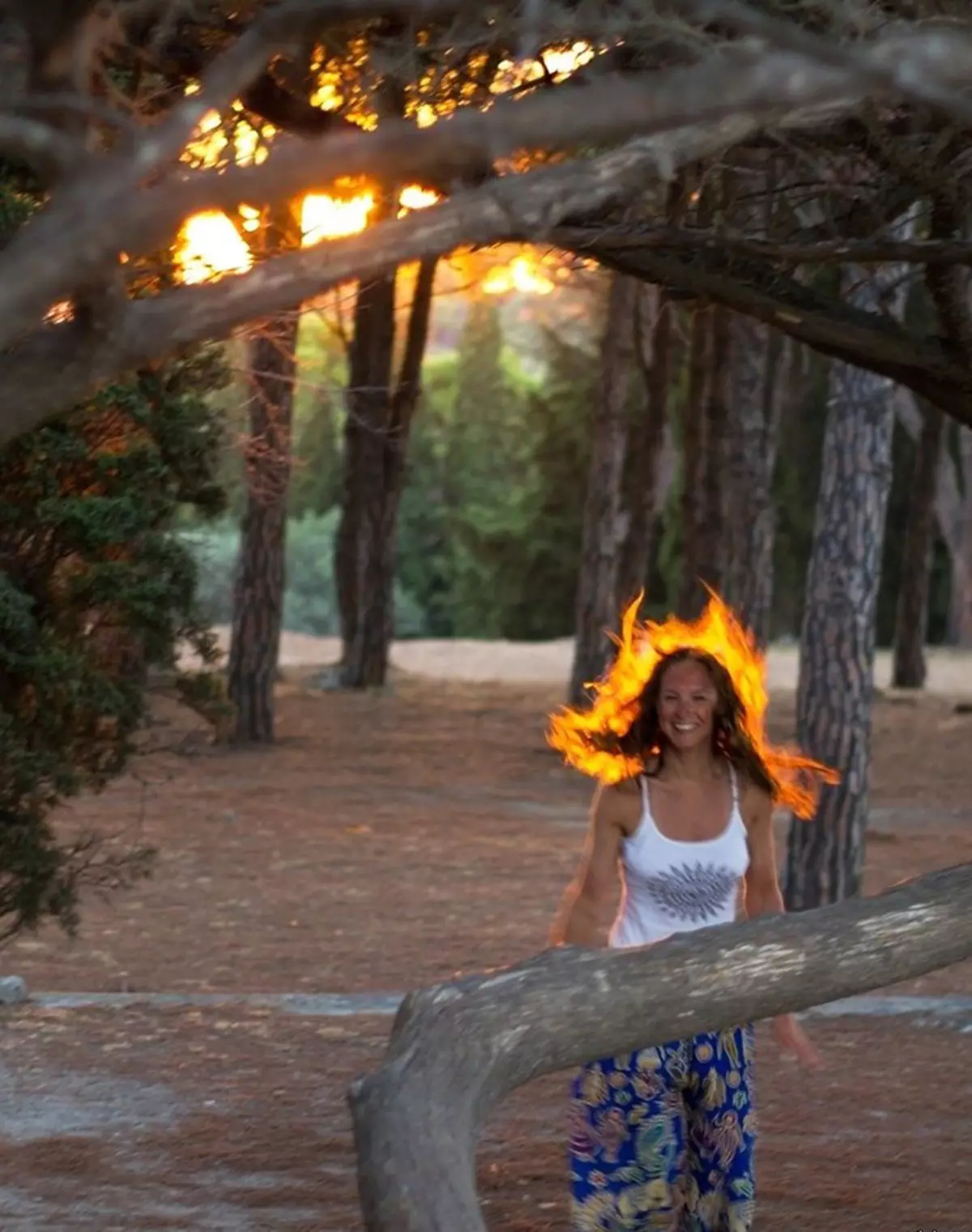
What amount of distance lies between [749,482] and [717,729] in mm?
12483

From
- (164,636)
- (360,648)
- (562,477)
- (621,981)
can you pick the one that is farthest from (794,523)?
(621,981)

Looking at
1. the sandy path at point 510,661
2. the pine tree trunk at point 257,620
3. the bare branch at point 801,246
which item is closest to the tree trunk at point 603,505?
the pine tree trunk at point 257,620

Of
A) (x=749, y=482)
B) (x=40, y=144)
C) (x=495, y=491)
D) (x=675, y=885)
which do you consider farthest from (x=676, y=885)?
(x=495, y=491)

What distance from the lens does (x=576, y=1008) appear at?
4.14 m

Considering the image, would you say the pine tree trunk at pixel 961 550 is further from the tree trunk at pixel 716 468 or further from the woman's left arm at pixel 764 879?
the woman's left arm at pixel 764 879

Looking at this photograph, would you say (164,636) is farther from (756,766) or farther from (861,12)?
(861,12)

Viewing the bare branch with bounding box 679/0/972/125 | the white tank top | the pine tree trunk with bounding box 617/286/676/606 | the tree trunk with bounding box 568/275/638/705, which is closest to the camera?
the bare branch with bounding box 679/0/972/125

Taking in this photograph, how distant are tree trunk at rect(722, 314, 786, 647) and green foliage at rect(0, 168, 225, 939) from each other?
8.73 m

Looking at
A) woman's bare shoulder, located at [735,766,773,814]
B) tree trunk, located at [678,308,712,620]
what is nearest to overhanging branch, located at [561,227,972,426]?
woman's bare shoulder, located at [735,766,773,814]

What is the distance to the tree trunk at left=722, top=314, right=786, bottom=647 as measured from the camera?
54.2 feet

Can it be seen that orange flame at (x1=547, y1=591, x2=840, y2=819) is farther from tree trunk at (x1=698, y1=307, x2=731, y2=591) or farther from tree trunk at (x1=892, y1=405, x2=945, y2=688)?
tree trunk at (x1=892, y1=405, x2=945, y2=688)

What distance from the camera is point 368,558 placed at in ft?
82.6

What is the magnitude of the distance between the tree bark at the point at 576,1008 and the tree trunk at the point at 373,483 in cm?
1755

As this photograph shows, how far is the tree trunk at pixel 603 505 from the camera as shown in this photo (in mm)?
20281
